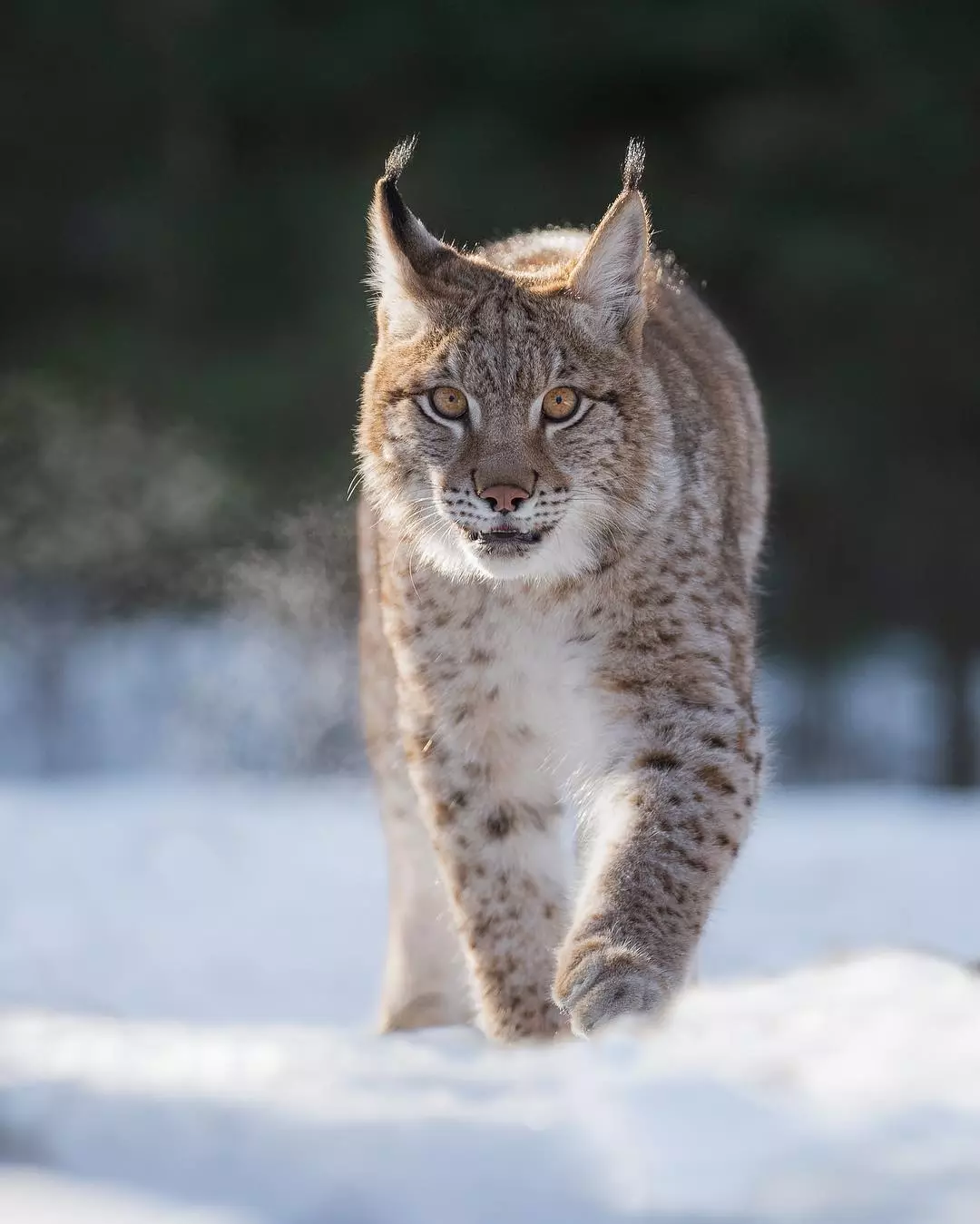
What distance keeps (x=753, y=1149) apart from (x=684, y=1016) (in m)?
1.01

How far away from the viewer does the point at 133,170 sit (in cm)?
1160

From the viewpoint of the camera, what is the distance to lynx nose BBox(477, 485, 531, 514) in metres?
3.32

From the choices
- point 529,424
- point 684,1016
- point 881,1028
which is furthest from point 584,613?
point 881,1028

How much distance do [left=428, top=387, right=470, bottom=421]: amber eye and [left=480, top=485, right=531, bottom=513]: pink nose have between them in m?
0.24

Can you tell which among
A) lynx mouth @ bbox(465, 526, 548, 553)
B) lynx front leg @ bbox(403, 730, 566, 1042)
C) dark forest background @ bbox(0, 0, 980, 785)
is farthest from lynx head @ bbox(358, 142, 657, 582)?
dark forest background @ bbox(0, 0, 980, 785)

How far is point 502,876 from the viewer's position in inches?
146

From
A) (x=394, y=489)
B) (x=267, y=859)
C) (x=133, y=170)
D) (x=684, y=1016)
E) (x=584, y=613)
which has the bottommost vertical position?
(x=267, y=859)

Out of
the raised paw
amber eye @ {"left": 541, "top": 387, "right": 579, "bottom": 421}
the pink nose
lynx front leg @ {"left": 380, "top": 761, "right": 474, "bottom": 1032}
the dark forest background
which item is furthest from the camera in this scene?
the dark forest background

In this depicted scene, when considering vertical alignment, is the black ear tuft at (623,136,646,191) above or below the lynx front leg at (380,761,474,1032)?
above

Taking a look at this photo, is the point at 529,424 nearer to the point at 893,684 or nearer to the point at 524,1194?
the point at 524,1194

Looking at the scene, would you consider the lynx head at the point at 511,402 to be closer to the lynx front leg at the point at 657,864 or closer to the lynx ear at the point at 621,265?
the lynx ear at the point at 621,265

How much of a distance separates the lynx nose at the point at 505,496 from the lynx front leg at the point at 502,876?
572 mm

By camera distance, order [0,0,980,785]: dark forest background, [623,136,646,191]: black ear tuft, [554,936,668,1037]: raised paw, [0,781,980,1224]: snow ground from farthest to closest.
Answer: [0,0,980,785]: dark forest background < [623,136,646,191]: black ear tuft < [554,936,668,1037]: raised paw < [0,781,980,1224]: snow ground

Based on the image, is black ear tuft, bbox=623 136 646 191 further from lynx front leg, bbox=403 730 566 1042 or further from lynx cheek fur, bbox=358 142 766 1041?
lynx front leg, bbox=403 730 566 1042
